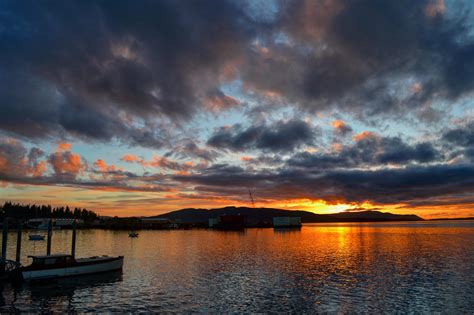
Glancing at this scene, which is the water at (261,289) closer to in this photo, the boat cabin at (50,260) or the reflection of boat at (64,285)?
the reflection of boat at (64,285)

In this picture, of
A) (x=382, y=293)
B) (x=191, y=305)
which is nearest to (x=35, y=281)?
(x=191, y=305)

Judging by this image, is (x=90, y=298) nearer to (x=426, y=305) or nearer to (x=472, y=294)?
(x=426, y=305)

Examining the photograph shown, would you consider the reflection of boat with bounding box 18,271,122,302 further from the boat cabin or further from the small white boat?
the boat cabin

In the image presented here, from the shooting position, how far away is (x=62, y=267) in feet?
179

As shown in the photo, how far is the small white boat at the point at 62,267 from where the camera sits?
5147cm

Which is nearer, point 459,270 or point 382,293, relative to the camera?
point 382,293

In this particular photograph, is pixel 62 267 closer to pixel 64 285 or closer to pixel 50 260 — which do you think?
pixel 50 260

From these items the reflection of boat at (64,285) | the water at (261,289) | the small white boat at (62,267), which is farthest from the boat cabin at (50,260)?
the water at (261,289)

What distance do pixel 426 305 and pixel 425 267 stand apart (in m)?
31.1

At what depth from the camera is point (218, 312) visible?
37250 mm

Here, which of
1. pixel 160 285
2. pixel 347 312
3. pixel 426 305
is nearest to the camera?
pixel 347 312

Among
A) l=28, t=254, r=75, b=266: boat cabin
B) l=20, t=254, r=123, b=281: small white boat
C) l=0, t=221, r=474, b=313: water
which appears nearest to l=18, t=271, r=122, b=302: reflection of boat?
l=0, t=221, r=474, b=313: water

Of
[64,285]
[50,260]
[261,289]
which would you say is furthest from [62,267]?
[261,289]

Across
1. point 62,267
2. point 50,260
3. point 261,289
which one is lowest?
point 261,289
